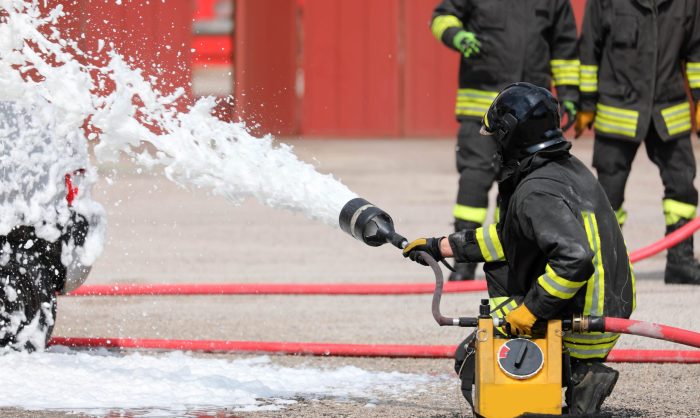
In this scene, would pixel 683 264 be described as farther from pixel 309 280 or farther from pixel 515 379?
pixel 515 379

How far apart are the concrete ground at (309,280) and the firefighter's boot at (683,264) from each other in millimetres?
121

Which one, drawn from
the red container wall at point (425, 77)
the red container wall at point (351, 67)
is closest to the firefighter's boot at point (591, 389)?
the red container wall at point (425, 77)

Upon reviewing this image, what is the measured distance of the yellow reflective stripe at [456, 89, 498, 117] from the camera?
26.7 feet

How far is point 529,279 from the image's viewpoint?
15.9ft

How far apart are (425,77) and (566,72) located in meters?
10.6

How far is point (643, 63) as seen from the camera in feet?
26.4

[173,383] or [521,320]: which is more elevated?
[521,320]

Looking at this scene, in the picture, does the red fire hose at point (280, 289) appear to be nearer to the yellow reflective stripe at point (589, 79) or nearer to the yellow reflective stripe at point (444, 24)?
the yellow reflective stripe at point (589, 79)

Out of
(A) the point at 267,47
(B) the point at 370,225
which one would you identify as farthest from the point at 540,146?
(A) the point at 267,47

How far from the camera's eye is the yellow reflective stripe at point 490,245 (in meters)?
4.97

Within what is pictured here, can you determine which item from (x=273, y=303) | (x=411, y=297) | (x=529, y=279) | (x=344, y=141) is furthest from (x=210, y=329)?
(x=344, y=141)

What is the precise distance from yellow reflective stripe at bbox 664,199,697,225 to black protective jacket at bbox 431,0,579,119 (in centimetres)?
85

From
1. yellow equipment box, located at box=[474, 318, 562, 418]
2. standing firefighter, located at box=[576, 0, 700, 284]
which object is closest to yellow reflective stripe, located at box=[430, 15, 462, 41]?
standing firefighter, located at box=[576, 0, 700, 284]

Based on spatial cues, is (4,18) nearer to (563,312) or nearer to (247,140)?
(247,140)
